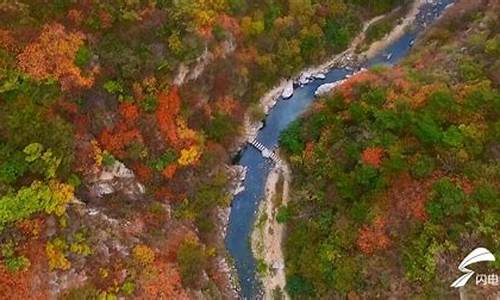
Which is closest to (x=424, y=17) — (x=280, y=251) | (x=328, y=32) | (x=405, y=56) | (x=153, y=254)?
(x=405, y=56)

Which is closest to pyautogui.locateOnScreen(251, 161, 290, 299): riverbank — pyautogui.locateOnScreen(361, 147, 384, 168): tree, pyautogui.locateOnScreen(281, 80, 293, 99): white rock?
pyautogui.locateOnScreen(281, 80, 293, 99): white rock

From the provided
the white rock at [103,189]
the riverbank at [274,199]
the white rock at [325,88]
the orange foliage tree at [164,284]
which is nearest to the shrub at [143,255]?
the orange foliage tree at [164,284]

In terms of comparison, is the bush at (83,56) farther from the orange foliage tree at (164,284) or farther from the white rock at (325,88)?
the white rock at (325,88)

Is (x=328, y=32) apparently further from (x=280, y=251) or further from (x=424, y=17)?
(x=280, y=251)

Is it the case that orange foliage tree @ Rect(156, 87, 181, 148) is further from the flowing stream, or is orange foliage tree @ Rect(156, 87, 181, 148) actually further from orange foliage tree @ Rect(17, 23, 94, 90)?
the flowing stream

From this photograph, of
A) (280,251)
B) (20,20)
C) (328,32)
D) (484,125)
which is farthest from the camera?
(328,32)
